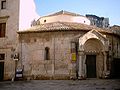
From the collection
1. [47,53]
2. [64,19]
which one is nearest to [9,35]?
[47,53]

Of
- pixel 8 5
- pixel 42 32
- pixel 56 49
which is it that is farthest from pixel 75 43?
pixel 8 5

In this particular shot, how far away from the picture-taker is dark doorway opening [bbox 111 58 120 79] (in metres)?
24.8

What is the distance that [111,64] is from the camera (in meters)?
24.4

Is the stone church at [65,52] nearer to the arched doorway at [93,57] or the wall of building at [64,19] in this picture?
the arched doorway at [93,57]

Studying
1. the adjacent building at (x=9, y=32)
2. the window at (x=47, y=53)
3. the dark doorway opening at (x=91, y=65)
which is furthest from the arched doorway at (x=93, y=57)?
the adjacent building at (x=9, y=32)

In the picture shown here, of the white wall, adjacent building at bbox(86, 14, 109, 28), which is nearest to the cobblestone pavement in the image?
the white wall

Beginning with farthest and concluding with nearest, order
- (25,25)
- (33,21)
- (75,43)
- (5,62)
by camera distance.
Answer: (33,21) < (25,25) < (5,62) < (75,43)

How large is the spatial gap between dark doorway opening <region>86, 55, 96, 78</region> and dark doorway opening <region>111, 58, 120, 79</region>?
7.71 feet

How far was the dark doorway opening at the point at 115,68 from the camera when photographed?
→ 2475 cm

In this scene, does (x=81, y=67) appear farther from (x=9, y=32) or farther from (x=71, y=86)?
(x=9, y=32)

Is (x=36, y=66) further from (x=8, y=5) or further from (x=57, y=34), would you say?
(x=8, y=5)

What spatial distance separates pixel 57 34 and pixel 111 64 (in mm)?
6741

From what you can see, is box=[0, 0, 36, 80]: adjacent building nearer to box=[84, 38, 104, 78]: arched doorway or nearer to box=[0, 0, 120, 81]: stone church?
box=[0, 0, 120, 81]: stone church

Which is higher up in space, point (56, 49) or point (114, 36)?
point (114, 36)
